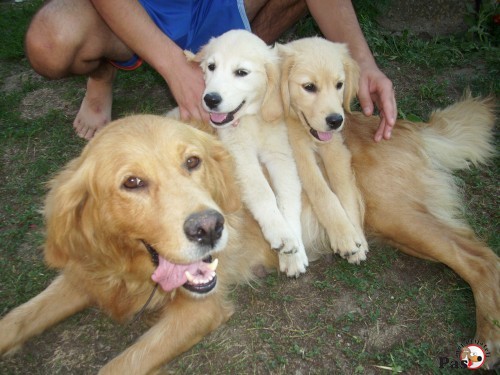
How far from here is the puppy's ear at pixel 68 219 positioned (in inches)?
88.5

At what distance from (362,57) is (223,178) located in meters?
1.67

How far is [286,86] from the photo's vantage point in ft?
9.70

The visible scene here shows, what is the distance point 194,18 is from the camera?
3645mm

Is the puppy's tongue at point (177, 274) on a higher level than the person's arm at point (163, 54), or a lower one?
lower

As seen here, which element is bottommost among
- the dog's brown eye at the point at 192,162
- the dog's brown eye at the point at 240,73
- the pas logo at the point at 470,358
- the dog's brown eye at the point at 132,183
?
→ the pas logo at the point at 470,358

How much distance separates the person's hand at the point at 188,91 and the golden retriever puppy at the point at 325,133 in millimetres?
560

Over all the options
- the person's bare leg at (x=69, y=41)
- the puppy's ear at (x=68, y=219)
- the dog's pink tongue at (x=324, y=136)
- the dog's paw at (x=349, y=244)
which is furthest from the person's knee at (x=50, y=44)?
the dog's paw at (x=349, y=244)

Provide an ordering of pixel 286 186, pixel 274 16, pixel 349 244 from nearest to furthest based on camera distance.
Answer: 1. pixel 349 244
2. pixel 286 186
3. pixel 274 16

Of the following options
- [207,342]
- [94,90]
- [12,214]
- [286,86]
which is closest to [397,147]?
[286,86]

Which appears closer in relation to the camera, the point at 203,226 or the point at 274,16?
the point at 203,226

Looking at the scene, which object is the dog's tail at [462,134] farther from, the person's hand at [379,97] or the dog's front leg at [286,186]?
the dog's front leg at [286,186]

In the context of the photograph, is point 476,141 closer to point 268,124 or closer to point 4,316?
point 268,124

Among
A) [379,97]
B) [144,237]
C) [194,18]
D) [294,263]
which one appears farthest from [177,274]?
[194,18]

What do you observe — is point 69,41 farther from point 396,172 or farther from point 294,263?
point 396,172
